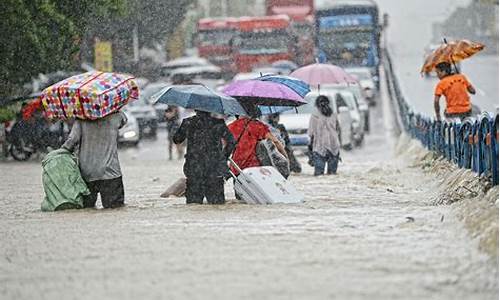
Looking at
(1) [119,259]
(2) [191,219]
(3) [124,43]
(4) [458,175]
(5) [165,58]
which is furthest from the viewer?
(5) [165,58]

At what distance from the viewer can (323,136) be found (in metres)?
21.0

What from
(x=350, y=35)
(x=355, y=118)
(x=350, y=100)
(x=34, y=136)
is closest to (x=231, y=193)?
(x=34, y=136)

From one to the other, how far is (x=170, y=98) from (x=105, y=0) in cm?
1588

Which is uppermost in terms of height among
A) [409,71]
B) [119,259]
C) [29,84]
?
[119,259]

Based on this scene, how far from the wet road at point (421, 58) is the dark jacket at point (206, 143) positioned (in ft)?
43.2

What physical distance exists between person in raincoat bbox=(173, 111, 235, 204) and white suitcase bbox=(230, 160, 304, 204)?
35 cm

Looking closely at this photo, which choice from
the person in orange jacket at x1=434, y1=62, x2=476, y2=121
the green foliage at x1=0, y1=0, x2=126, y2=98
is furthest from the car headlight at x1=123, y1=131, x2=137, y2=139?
the person in orange jacket at x1=434, y1=62, x2=476, y2=121

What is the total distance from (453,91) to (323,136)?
3.94m

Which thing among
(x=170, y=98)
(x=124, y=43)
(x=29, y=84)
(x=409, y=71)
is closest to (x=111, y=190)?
(x=170, y=98)

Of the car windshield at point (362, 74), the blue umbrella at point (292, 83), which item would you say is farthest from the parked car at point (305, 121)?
the car windshield at point (362, 74)

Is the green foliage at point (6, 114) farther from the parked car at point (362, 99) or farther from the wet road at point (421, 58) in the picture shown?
the wet road at point (421, 58)

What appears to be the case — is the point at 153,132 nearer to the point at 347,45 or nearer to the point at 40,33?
the point at 347,45

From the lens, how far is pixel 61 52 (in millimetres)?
29984

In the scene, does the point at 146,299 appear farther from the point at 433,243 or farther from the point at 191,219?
the point at 191,219
